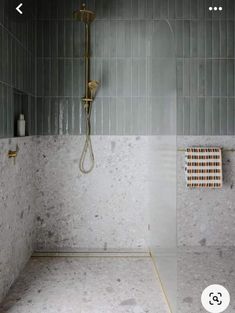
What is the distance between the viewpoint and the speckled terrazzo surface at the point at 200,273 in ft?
8.17

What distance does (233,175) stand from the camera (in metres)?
3.68

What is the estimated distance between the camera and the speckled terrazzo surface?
2.49 metres

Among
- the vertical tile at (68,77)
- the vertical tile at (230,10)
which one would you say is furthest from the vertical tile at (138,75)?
the vertical tile at (230,10)

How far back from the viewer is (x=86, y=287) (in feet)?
8.93

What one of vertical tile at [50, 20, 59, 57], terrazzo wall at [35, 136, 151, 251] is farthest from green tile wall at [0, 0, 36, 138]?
terrazzo wall at [35, 136, 151, 251]

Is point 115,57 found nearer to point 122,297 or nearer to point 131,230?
point 131,230

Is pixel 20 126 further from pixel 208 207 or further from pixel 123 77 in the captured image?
pixel 208 207

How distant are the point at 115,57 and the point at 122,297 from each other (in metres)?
2.10

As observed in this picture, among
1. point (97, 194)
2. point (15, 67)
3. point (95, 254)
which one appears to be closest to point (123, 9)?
point (15, 67)

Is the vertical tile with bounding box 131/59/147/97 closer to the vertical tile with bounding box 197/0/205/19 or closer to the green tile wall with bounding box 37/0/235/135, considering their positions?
the green tile wall with bounding box 37/0/235/135

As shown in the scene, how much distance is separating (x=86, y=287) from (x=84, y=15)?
2256 mm

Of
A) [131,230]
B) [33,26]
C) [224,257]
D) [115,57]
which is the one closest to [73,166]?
[131,230]

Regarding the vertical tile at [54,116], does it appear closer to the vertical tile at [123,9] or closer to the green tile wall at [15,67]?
the green tile wall at [15,67]

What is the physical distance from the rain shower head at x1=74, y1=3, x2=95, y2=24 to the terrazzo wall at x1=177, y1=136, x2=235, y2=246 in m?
1.35
